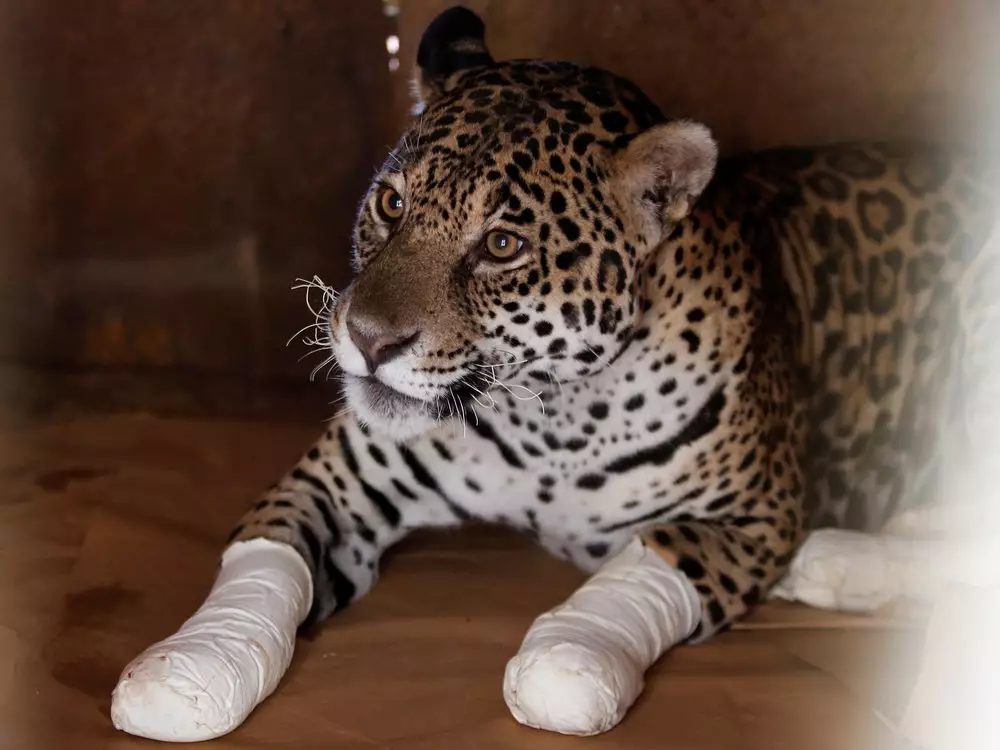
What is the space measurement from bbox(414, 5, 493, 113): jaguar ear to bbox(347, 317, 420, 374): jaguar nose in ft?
2.50

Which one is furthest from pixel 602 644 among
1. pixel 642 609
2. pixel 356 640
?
pixel 356 640

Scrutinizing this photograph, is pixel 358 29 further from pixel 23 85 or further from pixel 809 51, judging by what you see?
pixel 809 51

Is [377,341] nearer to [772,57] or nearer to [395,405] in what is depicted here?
[395,405]

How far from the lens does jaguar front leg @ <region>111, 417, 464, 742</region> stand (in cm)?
230

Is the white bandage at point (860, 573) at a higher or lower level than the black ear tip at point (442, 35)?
lower

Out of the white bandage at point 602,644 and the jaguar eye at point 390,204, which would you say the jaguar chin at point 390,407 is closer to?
the jaguar eye at point 390,204

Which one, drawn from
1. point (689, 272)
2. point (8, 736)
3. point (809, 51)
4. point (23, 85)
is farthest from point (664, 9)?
point (8, 736)

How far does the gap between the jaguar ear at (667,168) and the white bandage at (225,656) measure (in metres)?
1.07

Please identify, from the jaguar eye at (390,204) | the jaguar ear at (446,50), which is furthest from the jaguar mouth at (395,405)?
the jaguar ear at (446,50)

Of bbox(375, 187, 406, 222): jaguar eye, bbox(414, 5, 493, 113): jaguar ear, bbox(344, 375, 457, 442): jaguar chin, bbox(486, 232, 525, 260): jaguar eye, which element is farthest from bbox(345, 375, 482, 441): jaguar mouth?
bbox(414, 5, 493, 113): jaguar ear

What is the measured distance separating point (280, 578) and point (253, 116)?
1.88 meters

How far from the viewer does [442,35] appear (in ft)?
9.59

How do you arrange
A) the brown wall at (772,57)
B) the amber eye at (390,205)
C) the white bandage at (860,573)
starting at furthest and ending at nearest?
the brown wall at (772,57)
the white bandage at (860,573)
the amber eye at (390,205)

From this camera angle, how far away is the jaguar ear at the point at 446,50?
2.91 m
